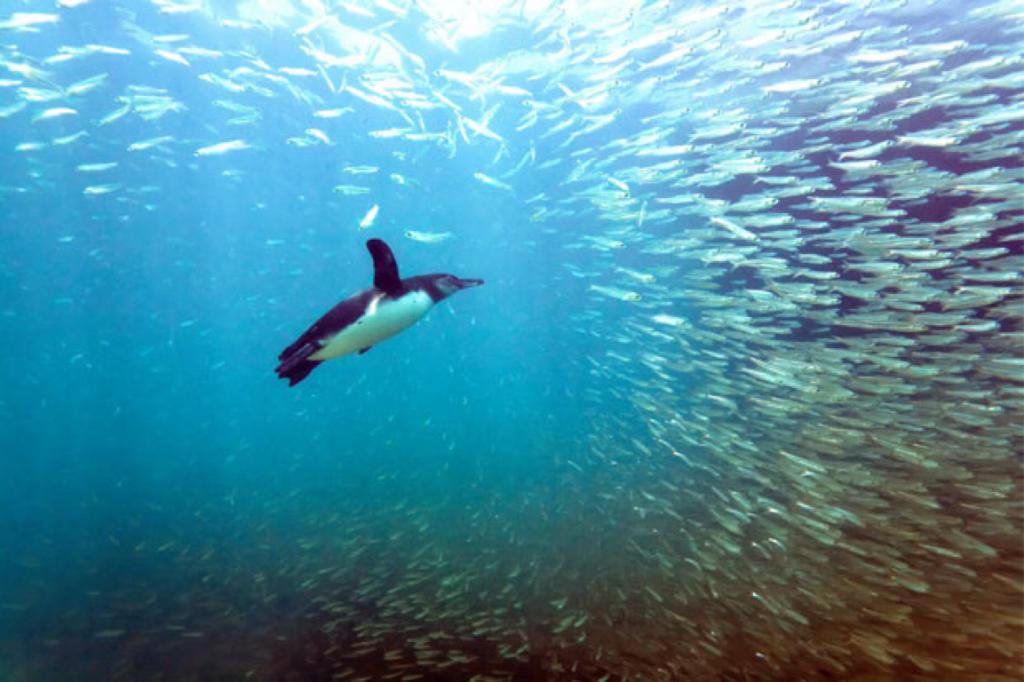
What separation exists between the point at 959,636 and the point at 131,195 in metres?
28.3

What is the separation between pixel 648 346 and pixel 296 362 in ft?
34.0

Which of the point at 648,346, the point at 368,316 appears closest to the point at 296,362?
the point at 368,316

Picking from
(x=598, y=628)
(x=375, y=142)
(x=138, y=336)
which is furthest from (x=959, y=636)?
(x=138, y=336)

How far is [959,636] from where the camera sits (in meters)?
5.20

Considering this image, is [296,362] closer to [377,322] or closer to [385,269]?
[377,322]

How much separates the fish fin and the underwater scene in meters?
→ 0.03

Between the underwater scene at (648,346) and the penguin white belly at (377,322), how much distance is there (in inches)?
1.0

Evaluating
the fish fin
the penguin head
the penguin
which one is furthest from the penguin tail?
the penguin head

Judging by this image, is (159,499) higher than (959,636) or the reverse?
the reverse

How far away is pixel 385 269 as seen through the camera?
320 centimetres

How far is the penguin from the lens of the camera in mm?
3217

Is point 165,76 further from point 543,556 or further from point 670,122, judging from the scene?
point 543,556

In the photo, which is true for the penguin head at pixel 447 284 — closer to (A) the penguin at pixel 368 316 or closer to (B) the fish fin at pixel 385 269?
(A) the penguin at pixel 368 316

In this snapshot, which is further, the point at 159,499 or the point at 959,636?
the point at 159,499
